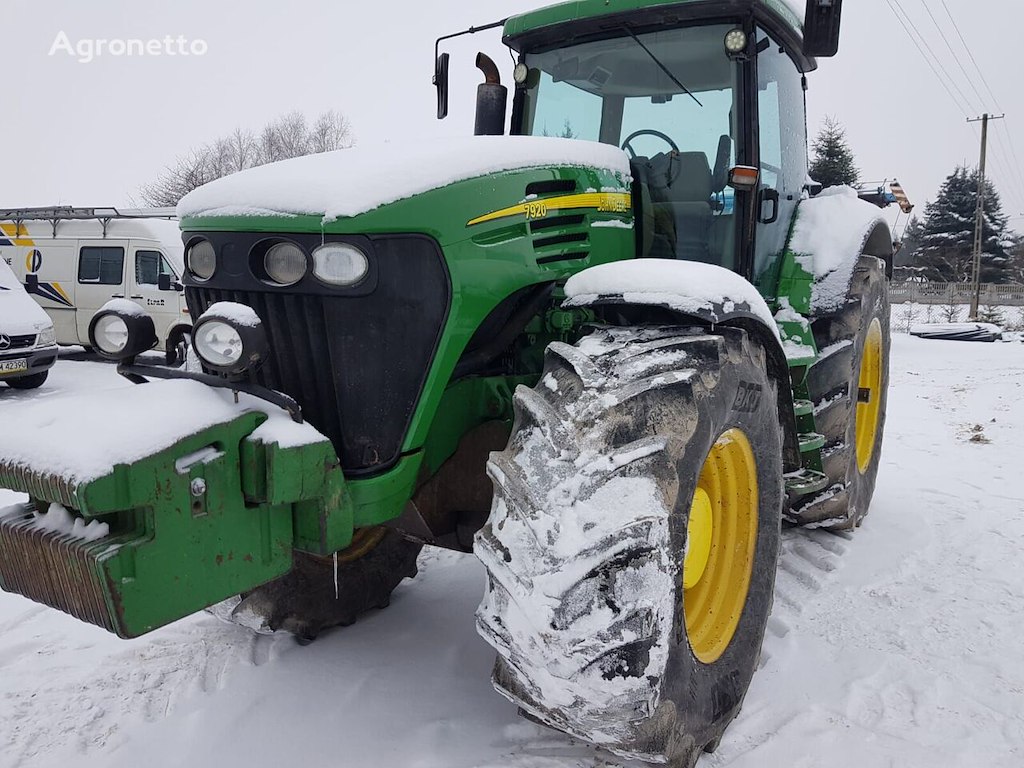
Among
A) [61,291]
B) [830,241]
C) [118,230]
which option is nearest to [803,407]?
[830,241]

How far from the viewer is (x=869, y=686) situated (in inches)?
108

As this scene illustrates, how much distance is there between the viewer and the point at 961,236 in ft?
123

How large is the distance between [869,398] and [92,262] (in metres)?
12.5

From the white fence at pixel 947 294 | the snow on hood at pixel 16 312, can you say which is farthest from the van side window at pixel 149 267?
the white fence at pixel 947 294

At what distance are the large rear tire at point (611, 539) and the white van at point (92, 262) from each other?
11389 mm

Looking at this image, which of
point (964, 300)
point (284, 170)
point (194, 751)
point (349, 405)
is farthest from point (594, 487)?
point (964, 300)

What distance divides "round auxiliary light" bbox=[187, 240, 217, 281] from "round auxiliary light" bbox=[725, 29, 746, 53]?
2089mm

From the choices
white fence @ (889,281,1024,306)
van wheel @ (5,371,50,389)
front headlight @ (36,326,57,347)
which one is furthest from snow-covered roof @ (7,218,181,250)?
white fence @ (889,281,1024,306)

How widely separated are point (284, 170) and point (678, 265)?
119 centimetres

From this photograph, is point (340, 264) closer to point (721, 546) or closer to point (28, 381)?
point (721, 546)

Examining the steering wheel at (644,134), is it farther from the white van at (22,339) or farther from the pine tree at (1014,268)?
the pine tree at (1014,268)

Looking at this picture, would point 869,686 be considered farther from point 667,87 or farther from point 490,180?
point 667,87

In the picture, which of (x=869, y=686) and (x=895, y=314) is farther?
(x=895, y=314)

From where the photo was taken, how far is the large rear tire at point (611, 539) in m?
1.83
